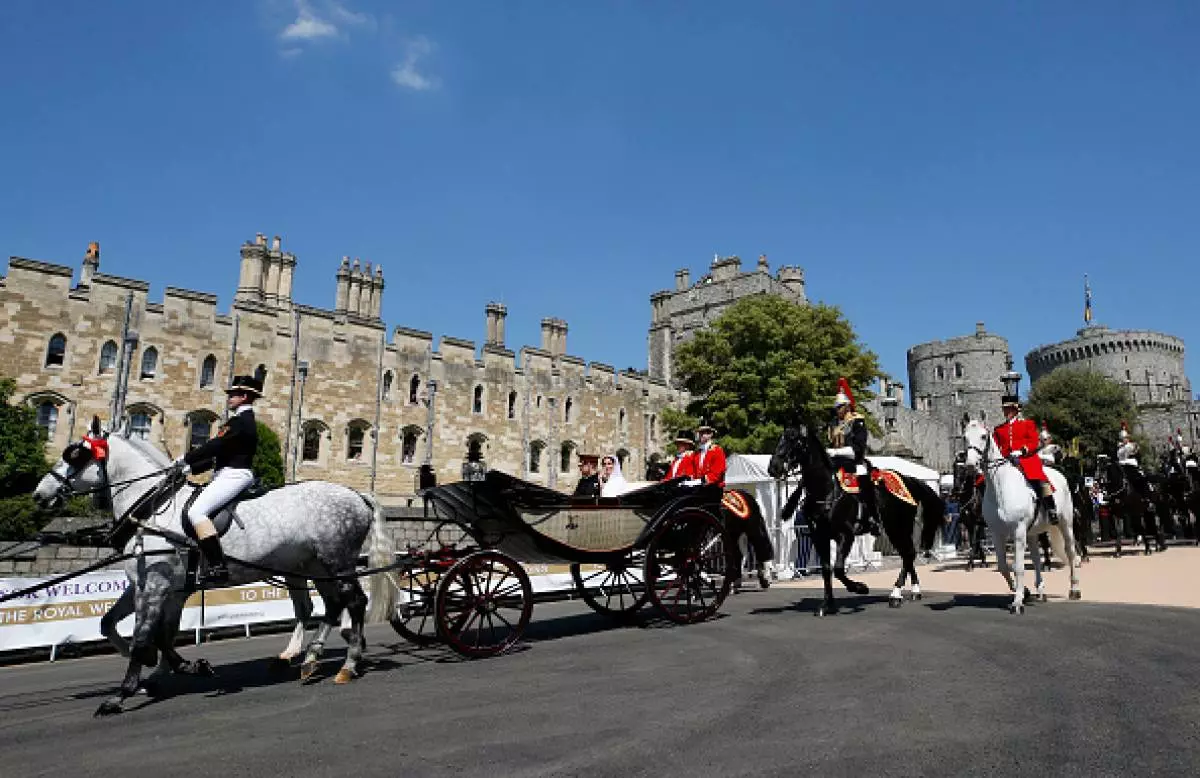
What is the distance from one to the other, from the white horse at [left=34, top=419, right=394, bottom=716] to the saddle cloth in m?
5.96

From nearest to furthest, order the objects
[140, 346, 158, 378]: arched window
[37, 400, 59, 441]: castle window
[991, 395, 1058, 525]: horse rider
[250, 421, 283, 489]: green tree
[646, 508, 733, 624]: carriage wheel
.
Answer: [646, 508, 733, 624]: carriage wheel, [991, 395, 1058, 525]: horse rider, [37, 400, 59, 441]: castle window, [250, 421, 283, 489]: green tree, [140, 346, 158, 378]: arched window

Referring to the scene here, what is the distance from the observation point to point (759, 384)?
31312 mm

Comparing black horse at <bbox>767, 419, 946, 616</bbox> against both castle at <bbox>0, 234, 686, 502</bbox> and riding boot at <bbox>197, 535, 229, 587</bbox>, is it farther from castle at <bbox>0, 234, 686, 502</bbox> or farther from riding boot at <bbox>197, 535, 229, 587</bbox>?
castle at <bbox>0, 234, 686, 502</bbox>

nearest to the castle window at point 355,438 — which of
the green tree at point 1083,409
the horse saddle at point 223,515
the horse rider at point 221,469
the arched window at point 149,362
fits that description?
the arched window at point 149,362

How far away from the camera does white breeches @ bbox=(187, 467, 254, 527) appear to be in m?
5.72

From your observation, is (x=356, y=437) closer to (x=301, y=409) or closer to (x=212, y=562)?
(x=301, y=409)

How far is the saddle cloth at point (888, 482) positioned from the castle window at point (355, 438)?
Answer: 27.1m

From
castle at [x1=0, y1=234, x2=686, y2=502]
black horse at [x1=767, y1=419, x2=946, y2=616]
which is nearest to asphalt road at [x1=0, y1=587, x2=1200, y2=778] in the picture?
black horse at [x1=767, y1=419, x2=946, y2=616]

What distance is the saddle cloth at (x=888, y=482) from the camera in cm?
923

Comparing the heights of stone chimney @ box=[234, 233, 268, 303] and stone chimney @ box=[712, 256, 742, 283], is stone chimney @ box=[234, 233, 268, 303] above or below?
below

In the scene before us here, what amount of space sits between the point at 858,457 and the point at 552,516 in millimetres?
4294

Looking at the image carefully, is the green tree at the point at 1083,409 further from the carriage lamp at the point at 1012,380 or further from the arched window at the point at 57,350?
the arched window at the point at 57,350

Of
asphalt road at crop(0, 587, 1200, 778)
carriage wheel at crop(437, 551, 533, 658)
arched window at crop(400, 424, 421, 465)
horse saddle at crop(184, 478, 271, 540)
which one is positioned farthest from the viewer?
arched window at crop(400, 424, 421, 465)

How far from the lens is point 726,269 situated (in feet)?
185
